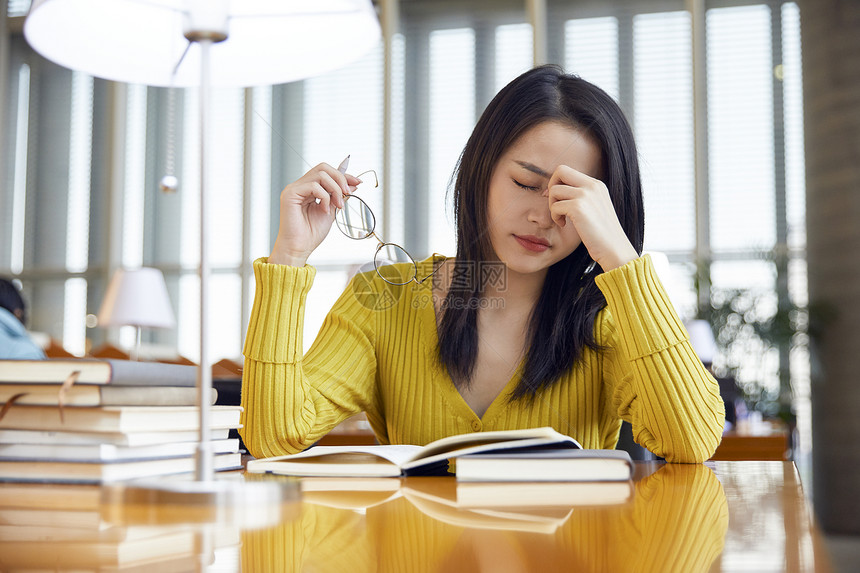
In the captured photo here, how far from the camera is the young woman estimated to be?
43.7 inches

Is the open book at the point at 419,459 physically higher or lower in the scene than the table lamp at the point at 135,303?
lower

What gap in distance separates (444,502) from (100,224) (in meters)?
6.62

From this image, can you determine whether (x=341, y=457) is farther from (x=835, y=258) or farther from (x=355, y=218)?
(x=835, y=258)

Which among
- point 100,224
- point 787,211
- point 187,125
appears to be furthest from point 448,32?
point 100,224

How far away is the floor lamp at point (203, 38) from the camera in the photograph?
0.71 metres

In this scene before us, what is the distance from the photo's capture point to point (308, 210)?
120cm

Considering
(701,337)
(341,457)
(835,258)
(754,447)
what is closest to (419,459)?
(341,457)

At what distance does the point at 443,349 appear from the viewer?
1.34 meters

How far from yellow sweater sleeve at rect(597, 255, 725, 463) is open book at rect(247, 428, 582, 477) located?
0.26 m

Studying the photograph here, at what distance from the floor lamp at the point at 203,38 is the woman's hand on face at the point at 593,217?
1.25 feet

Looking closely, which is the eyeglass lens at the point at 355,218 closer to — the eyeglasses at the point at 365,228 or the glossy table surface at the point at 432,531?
the eyeglasses at the point at 365,228

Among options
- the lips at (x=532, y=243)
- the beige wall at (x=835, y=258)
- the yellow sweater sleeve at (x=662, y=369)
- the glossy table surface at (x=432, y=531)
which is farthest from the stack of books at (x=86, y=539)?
the beige wall at (x=835, y=258)

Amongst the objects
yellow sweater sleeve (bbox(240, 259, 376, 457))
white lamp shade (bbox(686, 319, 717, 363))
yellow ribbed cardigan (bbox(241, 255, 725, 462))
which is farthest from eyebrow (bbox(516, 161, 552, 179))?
white lamp shade (bbox(686, 319, 717, 363))

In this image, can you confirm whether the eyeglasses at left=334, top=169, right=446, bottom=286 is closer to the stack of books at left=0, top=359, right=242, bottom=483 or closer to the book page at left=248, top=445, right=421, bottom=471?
the book page at left=248, top=445, right=421, bottom=471
